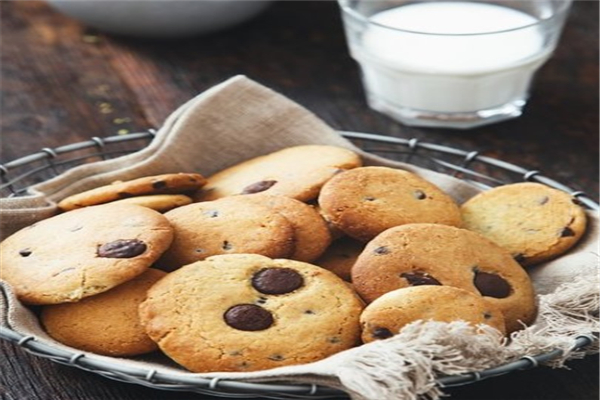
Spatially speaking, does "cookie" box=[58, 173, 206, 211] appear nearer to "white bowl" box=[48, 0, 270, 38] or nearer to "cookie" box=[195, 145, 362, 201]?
"cookie" box=[195, 145, 362, 201]

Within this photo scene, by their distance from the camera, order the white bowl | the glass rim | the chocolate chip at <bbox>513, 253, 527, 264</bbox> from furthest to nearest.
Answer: the white bowl, the glass rim, the chocolate chip at <bbox>513, 253, 527, 264</bbox>

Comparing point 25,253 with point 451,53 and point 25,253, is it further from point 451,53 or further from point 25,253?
point 451,53

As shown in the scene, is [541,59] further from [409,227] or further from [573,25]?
[409,227]

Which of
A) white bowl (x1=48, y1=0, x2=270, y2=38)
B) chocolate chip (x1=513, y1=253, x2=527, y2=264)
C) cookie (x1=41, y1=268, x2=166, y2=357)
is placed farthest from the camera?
white bowl (x1=48, y1=0, x2=270, y2=38)

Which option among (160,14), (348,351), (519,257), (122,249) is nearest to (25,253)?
(122,249)

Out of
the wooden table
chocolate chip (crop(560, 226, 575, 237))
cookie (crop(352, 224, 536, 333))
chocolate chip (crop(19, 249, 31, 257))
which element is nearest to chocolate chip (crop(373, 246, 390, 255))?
cookie (crop(352, 224, 536, 333))

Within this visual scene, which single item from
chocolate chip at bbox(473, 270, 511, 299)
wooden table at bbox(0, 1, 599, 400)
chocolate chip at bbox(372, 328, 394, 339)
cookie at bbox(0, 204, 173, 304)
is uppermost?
cookie at bbox(0, 204, 173, 304)

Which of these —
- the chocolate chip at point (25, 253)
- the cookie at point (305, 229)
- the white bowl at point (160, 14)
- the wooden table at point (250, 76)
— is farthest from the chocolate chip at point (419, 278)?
the white bowl at point (160, 14)

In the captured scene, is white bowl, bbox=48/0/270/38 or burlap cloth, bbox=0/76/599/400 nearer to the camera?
burlap cloth, bbox=0/76/599/400
